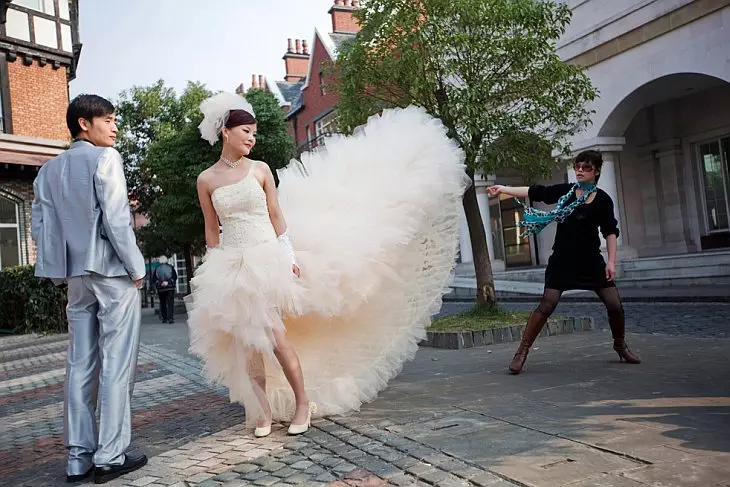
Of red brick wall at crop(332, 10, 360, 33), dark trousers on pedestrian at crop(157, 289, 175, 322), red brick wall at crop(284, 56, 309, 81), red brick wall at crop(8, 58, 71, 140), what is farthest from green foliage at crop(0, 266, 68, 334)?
red brick wall at crop(284, 56, 309, 81)

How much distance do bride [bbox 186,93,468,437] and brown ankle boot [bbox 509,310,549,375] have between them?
3.53 feet

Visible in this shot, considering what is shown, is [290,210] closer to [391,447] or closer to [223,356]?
[223,356]

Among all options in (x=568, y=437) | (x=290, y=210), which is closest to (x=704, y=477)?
(x=568, y=437)

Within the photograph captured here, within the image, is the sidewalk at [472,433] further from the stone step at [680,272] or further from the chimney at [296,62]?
the chimney at [296,62]

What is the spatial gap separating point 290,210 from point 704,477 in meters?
3.00

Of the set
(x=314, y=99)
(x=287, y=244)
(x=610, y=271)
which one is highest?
(x=314, y=99)

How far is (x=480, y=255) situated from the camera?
9969mm

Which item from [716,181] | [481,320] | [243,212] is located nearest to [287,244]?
[243,212]

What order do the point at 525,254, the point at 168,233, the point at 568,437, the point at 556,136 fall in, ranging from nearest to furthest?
the point at 568,437 < the point at 556,136 < the point at 168,233 < the point at 525,254

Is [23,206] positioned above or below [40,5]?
below

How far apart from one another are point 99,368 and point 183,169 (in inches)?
732

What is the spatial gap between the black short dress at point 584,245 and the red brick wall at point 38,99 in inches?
852

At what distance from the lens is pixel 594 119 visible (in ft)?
55.0

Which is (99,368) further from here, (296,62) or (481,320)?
(296,62)
